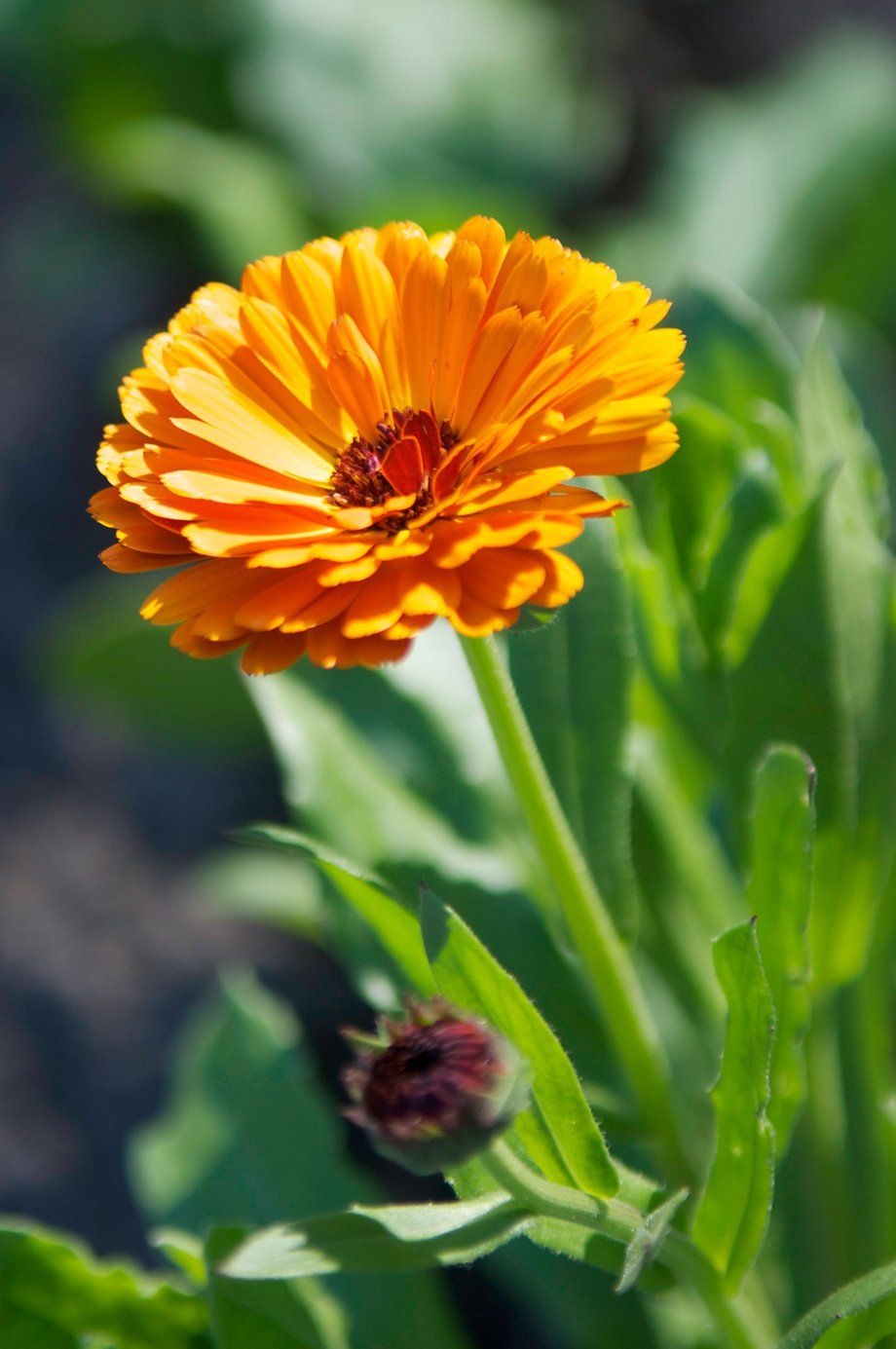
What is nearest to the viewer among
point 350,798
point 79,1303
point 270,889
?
point 79,1303

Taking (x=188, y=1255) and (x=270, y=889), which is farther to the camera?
(x=270, y=889)

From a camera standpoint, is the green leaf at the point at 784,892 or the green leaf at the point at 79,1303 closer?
the green leaf at the point at 784,892

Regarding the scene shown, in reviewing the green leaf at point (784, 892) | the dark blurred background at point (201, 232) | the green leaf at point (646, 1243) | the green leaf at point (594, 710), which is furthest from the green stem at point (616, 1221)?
the dark blurred background at point (201, 232)

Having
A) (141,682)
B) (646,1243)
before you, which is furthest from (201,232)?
(646,1243)

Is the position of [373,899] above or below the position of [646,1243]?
above

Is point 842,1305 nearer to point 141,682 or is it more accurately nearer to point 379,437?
point 379,437

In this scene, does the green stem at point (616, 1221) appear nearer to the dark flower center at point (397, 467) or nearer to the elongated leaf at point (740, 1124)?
the elongated leaf at point (740, 1124)

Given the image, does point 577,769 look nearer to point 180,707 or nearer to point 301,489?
point 301,489

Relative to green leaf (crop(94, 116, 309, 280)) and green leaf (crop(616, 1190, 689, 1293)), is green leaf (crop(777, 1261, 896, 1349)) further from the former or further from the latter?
green leaf (crop(94, 116, 309, 280))
